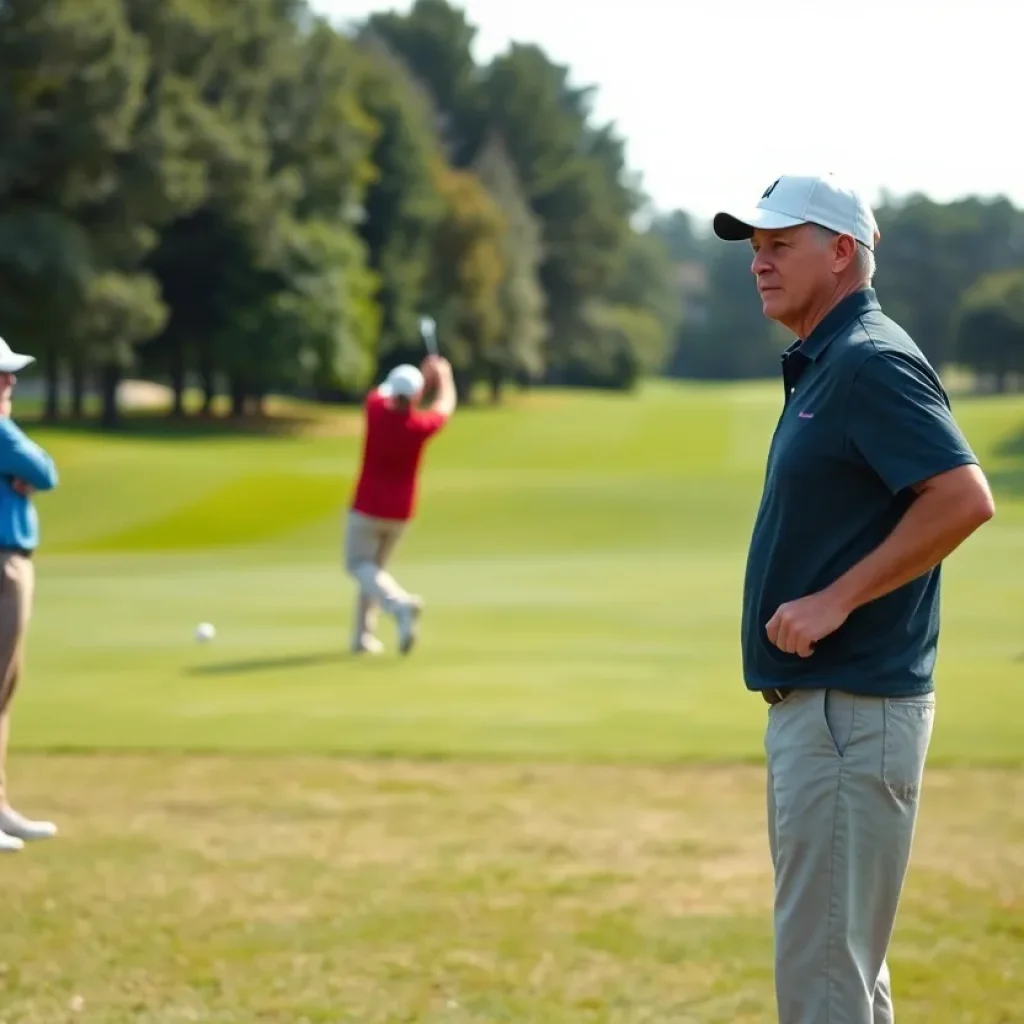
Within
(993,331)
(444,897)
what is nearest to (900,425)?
(444,897)

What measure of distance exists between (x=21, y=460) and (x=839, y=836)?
4.55 metres

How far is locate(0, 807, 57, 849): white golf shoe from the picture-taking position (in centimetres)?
807

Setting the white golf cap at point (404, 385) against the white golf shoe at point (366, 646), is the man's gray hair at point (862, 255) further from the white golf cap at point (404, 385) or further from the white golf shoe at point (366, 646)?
the white golf shoe at point (366, 646)

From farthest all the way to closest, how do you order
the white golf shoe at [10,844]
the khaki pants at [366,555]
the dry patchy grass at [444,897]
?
the khaki pants at [366,555]
the white golf shoe at [10,844]
the dry patchy grass at [444,897]

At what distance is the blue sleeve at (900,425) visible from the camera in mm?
3932

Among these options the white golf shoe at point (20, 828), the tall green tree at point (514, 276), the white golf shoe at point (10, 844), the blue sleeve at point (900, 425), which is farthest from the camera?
the tall green tree at point (514, 276)

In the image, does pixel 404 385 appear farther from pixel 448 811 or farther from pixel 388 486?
pixel 448 811

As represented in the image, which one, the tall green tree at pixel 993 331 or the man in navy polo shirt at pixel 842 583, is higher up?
the tall green tree at pixel 993 331

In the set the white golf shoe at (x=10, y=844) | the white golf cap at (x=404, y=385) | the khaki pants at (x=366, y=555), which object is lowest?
the white golf shoe at (x=10, y=844)

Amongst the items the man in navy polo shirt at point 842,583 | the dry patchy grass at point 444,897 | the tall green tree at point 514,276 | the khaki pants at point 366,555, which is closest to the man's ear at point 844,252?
the man in navy polo shirt at point 842,583

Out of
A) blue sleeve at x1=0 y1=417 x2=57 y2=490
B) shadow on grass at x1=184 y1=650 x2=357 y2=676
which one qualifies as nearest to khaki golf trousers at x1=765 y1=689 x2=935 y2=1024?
blue sleeve at x1=0 y1=417 x2=57 y2=490

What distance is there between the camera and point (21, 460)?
7637 millimetres

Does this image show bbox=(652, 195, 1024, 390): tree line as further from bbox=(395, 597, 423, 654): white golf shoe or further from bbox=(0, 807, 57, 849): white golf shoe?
bbox=(0, 807, 57, 849): white golf shoe

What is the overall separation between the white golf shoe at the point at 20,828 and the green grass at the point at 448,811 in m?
0.16
